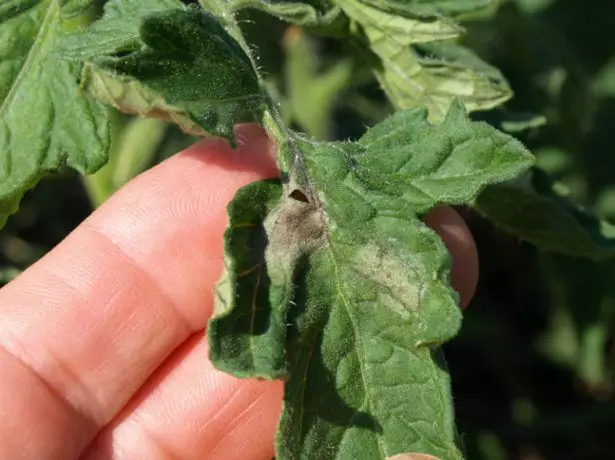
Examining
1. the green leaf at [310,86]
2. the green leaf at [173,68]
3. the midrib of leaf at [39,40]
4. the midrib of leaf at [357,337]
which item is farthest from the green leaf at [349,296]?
the green leaf at [310,86]

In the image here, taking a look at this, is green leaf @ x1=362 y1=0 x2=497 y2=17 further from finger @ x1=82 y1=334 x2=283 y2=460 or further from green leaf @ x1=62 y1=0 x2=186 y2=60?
finger @ x1=82 y1=334 x2=283 y2=460

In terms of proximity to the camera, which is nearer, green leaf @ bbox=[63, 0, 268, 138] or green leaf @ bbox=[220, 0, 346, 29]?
green leaf @ bbox=[63, 0, 268, 138]

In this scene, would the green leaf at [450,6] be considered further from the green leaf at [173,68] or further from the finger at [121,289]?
the green leaf at [173,68]

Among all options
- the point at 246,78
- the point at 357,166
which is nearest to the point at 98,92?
the point at 246,78

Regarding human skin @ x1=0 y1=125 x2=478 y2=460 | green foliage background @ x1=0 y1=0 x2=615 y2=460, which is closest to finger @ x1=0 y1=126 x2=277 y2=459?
human skin @ x1=0 y1=125 x2=478 y2=460

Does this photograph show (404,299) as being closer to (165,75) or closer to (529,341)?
(165,75)

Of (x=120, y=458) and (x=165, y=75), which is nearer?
(x=165, y=75)

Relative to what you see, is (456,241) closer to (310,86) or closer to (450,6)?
(450,6)
